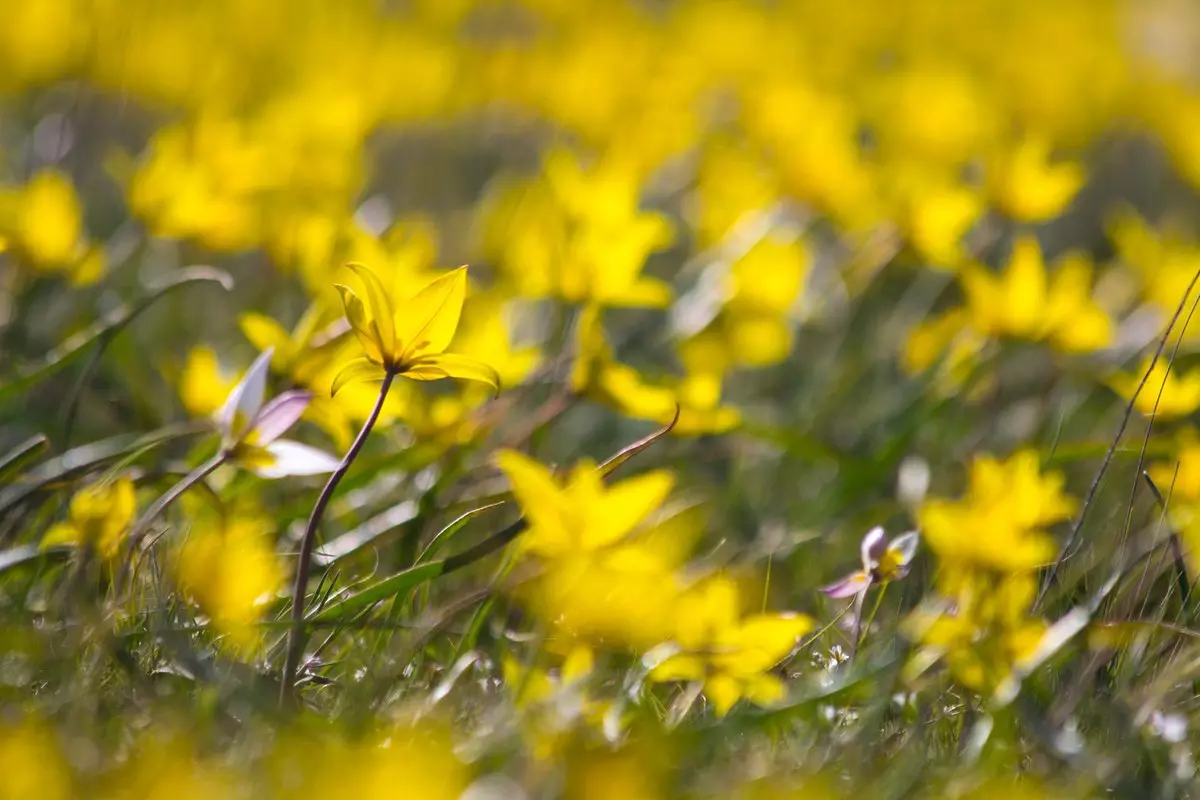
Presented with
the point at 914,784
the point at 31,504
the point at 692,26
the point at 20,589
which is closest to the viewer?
the point at 914,784

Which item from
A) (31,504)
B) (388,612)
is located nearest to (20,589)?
(31,504)

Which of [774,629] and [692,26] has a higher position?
[774,629]

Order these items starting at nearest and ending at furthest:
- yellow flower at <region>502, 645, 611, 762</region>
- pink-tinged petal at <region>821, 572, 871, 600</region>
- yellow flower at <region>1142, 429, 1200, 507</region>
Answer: yellow flower at <region>502, 645, 611, 762</region> < pink-tinged petal at <region>821, 572, 871, 600</region> < yellow flower at <region>1142, 429, 1200, 507</region>

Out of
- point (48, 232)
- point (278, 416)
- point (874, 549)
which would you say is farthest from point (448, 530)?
point (48, 232)

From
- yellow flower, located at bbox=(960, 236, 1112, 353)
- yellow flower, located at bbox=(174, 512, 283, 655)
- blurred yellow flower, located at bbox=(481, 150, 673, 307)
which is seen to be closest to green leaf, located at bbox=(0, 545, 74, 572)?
yellow flower, located at bbox=(174, 512, 283, 655)

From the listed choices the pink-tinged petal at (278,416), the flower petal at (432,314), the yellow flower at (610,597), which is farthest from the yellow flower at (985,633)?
the pink-tinged petal at (278,416)

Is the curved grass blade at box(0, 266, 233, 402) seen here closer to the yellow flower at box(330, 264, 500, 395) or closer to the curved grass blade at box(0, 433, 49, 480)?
the curved grass blade at box(0, 433, 49, 480)

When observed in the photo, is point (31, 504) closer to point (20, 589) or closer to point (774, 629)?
point (20, 589)
